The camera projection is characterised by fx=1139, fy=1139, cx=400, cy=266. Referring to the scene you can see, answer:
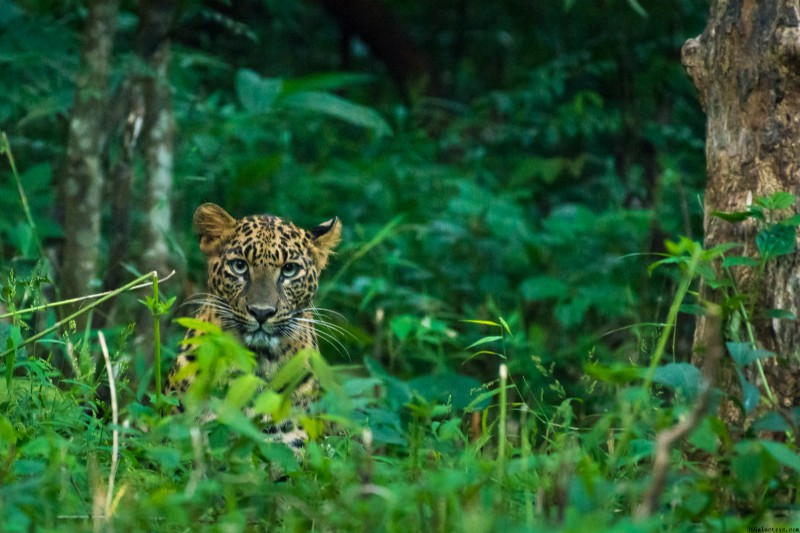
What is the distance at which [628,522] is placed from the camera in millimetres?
2535

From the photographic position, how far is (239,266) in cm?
528

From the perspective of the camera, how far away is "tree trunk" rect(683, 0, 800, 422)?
387 centimetres

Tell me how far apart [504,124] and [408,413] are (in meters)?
5.41

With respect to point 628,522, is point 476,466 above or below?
below

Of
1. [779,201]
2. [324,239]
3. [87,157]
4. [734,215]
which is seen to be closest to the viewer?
[779,201]

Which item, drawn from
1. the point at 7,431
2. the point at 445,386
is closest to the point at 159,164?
the point at 445,386

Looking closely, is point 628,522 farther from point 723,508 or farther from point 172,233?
point 172,233

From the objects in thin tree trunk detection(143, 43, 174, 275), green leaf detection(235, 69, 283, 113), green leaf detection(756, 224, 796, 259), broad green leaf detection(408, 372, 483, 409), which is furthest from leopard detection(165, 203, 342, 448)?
green leaf detection(235, 69, 283, 113)

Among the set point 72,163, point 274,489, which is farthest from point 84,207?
point 274,489

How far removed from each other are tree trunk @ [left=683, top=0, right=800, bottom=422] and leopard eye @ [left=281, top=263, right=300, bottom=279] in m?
1.98

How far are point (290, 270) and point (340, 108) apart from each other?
310 centimetres

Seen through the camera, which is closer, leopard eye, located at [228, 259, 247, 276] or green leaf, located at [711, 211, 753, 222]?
green leaf, located at [711, 211, 753, 222]

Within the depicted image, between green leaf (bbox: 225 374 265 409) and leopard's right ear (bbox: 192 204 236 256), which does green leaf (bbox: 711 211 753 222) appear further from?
leopard's right ear (bbox: 192 204 236 256)

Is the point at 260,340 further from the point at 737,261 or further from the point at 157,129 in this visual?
the point at 737,261
